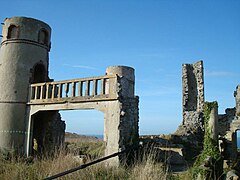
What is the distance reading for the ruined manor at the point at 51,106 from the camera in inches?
385

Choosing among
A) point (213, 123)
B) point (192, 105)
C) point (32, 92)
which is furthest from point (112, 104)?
point (192, 105)

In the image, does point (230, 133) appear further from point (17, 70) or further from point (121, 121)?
point (17, 70)

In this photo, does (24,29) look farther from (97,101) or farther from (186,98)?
(186,98)

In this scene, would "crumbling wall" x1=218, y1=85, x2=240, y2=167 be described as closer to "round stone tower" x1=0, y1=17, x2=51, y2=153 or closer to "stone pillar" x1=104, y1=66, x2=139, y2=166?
"stone pillar" x1=104, y1=66, x2=139, y2=166

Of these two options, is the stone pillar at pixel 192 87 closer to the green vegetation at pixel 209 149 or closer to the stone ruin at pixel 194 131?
the stone ruin at pixel 194 131

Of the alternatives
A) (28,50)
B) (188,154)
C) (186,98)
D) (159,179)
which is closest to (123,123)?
(159,179)

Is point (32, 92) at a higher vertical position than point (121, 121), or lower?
higher

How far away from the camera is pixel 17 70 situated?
45.6 ft

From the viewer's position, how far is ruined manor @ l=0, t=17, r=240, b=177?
9.78 metres

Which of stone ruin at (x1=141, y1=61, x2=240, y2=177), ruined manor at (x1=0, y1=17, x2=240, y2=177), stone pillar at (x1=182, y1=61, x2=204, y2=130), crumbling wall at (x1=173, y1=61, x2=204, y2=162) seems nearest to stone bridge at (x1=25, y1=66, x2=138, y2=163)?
ruined manor at (x1=0, y1=17, x2=240, y2=177)

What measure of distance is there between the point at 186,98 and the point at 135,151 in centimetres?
1190

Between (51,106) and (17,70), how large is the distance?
3.29 m

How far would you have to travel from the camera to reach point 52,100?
12.2 meters

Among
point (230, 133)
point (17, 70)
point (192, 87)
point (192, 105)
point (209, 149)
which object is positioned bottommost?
point (209, 149)
